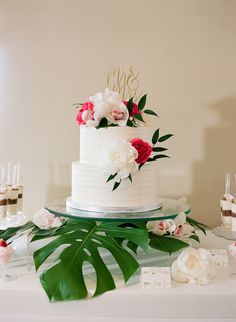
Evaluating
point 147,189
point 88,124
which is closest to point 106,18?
point 88,124

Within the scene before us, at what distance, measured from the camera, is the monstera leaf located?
112cm

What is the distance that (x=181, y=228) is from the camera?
1507mm

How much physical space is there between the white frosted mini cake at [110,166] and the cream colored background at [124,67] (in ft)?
2.11

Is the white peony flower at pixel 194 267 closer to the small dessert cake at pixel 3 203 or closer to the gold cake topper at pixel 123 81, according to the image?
the small dessert cake at pixel 3 203

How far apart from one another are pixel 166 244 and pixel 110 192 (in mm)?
280

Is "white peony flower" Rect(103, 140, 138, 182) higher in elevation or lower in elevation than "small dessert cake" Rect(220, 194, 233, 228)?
higher

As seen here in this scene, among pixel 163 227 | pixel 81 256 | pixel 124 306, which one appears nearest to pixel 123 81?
pixel 163 227

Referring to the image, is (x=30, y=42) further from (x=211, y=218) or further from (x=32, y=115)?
(x=211, y=218)

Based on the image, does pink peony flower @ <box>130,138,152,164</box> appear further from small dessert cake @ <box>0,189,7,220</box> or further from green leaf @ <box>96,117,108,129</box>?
small dessert cake @ <box>0,189,7,220</box>

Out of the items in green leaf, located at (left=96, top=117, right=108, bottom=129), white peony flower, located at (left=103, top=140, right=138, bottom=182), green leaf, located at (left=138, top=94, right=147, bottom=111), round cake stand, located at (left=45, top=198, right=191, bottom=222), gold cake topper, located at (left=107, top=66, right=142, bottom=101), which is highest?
gold cake topper, located at (left=107, top=66, right=142, bottom=101)

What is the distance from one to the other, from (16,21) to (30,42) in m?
0.14

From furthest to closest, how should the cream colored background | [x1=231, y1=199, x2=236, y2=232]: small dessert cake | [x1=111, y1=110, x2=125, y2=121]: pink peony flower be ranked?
the cream colored background → [x1=231, y1=199, x2=236, y2=232]: small dessert cake → [x1=111, y1=110, x2=125, y2=121]: pink peony flower

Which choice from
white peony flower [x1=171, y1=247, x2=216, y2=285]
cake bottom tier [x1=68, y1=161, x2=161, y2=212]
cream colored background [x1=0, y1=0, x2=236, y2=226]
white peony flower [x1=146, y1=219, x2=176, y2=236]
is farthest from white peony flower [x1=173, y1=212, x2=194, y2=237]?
cream colored background [x1=0, y1=0, x2=236, y2=226]

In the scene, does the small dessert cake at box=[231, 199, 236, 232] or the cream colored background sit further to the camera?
the cream colored background
